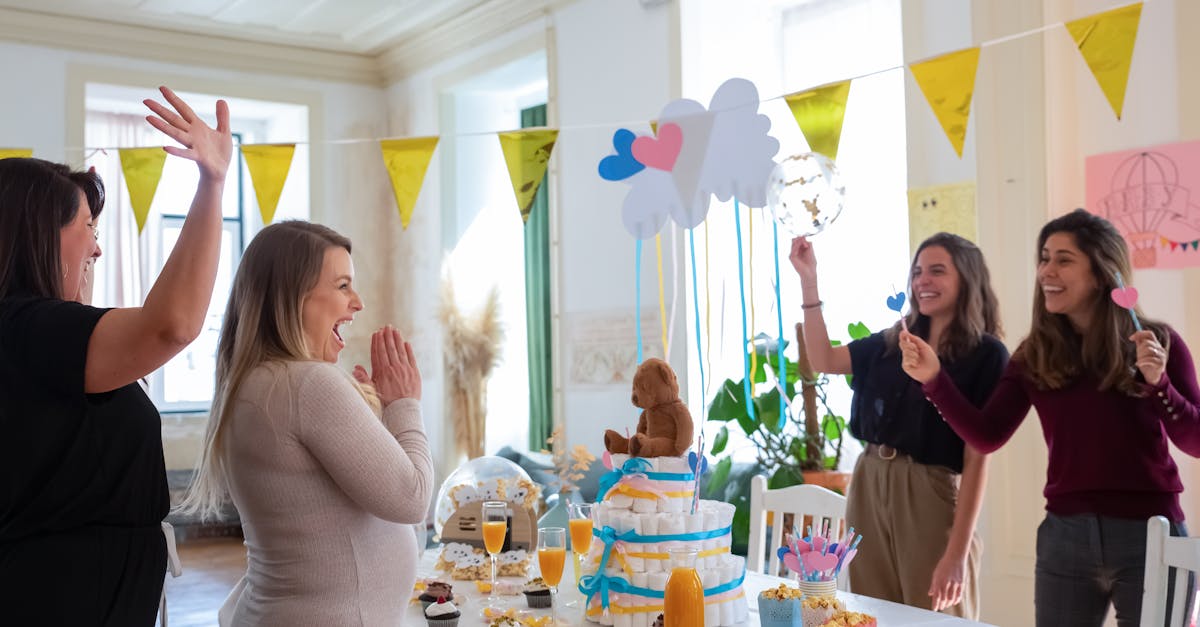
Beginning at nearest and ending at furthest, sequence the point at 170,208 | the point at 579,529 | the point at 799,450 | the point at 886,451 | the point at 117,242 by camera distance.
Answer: the point at 579,529 < the point at 886,451 < the point at 799,450 < the point at 117,242 < the point at 170,208

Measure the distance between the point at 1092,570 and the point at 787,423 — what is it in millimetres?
2660

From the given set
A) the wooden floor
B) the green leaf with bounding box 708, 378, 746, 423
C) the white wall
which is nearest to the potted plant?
the green leaf with bounding box 708, 378, 746, 423

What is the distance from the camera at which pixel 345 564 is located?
5.56 feet


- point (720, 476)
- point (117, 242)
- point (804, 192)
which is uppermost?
point (117, 242)

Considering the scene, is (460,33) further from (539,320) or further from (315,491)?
(315,491)

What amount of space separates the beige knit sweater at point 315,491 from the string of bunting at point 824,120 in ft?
6.08

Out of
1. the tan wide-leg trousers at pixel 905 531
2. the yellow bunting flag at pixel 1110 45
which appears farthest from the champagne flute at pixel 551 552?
the yellow bunting flag at pixel 1110 45

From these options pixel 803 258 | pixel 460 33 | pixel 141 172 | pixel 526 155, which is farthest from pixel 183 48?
pixel 803 258

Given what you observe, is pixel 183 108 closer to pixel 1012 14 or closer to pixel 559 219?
pixel 1012 14

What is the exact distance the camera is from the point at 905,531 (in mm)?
2633

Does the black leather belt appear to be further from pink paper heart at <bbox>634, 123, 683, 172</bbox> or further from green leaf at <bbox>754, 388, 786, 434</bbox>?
green leaf at <bbox>754, 388, 786, 434</bbox>

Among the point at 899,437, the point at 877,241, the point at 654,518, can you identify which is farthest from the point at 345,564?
the point at 877,241

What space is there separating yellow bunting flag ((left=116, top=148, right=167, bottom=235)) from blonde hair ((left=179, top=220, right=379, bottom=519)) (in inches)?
95.3

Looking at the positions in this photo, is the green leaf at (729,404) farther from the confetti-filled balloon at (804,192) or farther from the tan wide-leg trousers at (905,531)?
the tan wide-leg trousers at (905,531)
